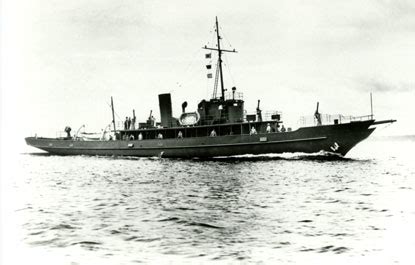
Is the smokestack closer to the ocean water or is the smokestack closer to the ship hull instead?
the ship hull

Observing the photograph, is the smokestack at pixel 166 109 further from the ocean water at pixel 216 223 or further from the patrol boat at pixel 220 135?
the ocean water at pixel 216 223

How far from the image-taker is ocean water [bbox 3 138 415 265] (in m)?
7.70

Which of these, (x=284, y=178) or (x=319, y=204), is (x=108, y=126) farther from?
(x=319, y=204)

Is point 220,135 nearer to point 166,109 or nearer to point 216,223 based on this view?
point 166,109

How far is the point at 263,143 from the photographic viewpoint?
33062mm

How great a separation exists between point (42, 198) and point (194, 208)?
6420 mm

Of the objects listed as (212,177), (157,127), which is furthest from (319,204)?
(157,127)

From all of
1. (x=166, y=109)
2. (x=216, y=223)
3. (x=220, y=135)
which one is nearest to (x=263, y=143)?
(x=220, y=135)

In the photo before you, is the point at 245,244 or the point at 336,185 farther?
the point at 336,185

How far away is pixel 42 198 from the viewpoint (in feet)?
49.8

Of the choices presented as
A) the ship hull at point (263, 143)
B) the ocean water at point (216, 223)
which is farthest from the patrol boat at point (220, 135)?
the ocean water at point (216, 223)

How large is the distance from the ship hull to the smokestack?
2.30 m

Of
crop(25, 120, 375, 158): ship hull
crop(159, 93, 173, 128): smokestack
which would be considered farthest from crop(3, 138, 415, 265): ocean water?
crop(159, 93, 173, 128): smokestack

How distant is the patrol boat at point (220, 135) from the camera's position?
31627mm
